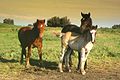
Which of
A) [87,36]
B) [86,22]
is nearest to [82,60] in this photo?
[87,36]

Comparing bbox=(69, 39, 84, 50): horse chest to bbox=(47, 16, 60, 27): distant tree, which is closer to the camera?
bbox=(69, 39, 84, 50): horse chest

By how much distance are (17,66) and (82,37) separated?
322cm

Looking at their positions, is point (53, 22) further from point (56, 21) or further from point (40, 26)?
point (40, 26)

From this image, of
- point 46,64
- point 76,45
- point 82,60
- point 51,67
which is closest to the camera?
point 82,60

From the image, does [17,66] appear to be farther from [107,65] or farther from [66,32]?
[107,65]

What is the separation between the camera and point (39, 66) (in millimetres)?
15445

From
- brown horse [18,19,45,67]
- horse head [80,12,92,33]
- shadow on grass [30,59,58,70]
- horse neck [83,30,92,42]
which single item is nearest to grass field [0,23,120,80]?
shadow on grass [30,59,58,70]

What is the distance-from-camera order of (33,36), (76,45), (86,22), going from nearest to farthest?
(86,22) → (76,45) → (33,36)

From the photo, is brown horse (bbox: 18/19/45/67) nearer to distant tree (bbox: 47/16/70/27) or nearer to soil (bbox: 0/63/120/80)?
soil (bbox: 0/63/120/80)

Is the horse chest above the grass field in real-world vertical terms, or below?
above

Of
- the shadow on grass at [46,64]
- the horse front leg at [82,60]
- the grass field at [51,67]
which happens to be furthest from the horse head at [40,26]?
the horse front leg at [82,60]

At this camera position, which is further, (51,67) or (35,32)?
(51,67)

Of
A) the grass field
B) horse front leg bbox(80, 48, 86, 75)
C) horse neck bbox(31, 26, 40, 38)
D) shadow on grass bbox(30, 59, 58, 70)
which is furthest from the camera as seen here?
shadow on grass bbox(30, 59, 58, 70)

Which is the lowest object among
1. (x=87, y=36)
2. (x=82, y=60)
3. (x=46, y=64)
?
(x=46, y=64)
